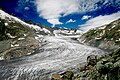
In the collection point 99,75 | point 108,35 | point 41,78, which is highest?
point 108,35

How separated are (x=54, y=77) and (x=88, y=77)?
825 inches

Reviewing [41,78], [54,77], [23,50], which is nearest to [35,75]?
[41,78]

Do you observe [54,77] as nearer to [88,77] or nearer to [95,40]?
[88,77]

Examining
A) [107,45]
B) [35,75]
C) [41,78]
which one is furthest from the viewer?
[107,45]

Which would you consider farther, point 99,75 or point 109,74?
point 99,75

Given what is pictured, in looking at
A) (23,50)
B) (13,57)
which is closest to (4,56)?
(13,57)

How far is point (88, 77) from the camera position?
116 feet

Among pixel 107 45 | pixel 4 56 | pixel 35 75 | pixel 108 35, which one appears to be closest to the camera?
pixel 35 75

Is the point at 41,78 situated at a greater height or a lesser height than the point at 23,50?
lesser

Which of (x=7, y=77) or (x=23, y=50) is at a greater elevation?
(x=23, y=50)

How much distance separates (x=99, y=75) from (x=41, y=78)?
32592mm

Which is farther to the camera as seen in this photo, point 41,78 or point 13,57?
point 13,57

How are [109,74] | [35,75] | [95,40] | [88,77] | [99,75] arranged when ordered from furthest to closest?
[95,40] → [35,75] → [88,77] → [99,75] → [109,74]

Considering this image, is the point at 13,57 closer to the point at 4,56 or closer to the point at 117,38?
the point at 4,56
